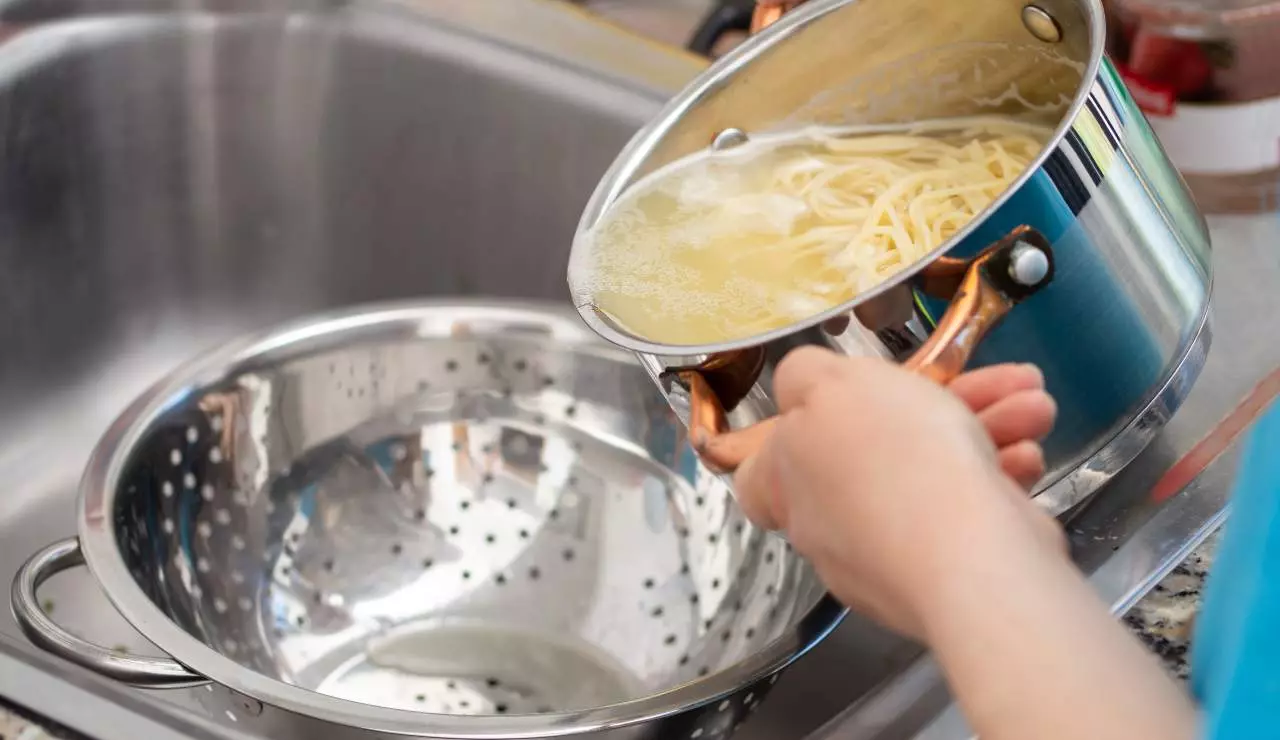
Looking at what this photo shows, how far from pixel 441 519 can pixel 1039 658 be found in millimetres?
459

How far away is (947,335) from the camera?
436mm

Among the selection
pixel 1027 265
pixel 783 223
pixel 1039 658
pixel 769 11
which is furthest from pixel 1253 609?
pixel 769 11

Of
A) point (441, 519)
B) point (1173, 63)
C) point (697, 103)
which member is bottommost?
point (441, 519)

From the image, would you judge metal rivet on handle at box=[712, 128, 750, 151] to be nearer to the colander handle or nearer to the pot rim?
the pot rim

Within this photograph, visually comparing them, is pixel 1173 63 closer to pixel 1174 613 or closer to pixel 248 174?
pixel 1174 613

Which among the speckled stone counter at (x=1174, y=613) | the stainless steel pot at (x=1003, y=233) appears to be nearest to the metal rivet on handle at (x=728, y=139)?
the stainless steel pot at (x=1003, y=233)

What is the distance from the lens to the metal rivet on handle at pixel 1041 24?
553 millimetres

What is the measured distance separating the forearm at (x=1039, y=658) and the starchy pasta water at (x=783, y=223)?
16 cm

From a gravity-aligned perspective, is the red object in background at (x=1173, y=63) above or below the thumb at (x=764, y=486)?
below

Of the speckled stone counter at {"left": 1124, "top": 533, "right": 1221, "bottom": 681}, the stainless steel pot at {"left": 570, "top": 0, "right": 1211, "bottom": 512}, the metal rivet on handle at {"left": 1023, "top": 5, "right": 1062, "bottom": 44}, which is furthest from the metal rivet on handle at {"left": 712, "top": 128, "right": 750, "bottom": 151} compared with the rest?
the speckled stone counter at {"left": 1124, "top": 533, "right": 1221, "bottom": 681}

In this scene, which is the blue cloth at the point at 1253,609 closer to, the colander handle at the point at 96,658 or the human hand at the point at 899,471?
the human hand at the point at 899,471

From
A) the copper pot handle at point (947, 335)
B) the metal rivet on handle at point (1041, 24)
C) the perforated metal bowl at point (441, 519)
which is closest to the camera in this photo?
the copper pot handle at point (947, 335)

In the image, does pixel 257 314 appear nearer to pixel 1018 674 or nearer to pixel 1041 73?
pixel 1041 73

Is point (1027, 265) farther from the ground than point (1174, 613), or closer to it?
farther from the ground
